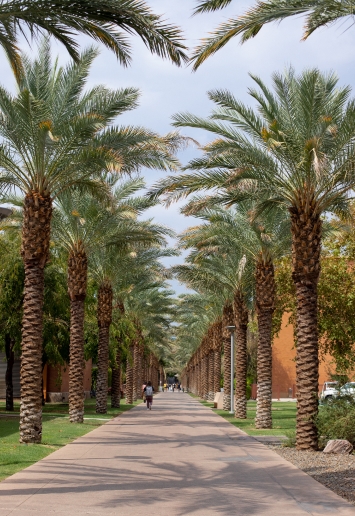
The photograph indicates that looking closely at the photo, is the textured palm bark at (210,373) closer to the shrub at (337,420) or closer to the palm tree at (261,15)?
the shrub at (337,420)

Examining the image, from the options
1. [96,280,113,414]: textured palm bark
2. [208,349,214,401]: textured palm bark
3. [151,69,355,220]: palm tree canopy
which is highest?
[151,69,355,220]: palm tree canopy

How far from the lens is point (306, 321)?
17.8m

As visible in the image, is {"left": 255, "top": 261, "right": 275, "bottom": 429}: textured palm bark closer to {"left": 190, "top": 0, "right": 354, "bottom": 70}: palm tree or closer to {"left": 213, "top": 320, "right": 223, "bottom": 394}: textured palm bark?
{"left": 190, "top": 0, "right": 354, "bottom": 70}: palm tree

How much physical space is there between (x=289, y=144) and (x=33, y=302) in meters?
7.28

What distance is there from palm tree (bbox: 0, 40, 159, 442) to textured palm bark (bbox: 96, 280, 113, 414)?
45.1 feet

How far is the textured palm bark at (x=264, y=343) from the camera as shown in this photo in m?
24.8

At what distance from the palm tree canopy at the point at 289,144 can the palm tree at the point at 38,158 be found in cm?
299

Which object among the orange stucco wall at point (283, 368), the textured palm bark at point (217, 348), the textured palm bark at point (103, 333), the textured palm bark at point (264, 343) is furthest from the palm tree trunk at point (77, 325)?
the orange stucco wall at point (283, 368)

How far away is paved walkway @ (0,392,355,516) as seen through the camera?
9.43 meters

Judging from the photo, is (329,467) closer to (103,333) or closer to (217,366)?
(103,333)

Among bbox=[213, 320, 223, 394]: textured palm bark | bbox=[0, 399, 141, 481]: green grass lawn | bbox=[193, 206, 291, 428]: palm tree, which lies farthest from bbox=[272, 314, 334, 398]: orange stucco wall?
bbox=[0, 399, 141, 481]: green grass lawn

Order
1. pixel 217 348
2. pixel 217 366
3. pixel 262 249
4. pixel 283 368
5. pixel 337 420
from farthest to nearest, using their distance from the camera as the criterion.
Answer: pixel 283 368
pixel 217 366
pixel 217 348
pixel 262 249
pixel 337 420

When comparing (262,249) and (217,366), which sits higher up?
(262,249)

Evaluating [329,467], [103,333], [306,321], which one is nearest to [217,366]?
[103,333]
